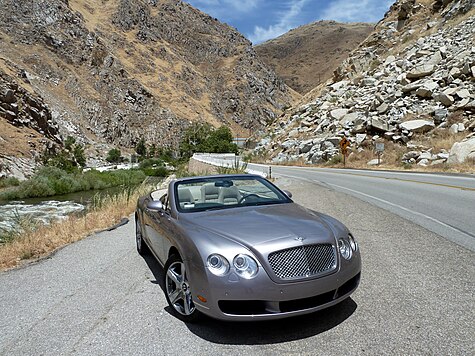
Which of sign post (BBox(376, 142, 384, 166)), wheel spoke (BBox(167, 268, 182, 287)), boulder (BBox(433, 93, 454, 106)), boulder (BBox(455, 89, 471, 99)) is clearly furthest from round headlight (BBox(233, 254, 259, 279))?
boulder (BBox(433, 93, 454, 106))

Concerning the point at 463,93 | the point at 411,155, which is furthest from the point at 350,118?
the point at 411,155

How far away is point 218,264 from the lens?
11.2 ft

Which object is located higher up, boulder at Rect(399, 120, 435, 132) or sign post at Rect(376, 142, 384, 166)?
boulder at Rect(399, 120, 435, 132)

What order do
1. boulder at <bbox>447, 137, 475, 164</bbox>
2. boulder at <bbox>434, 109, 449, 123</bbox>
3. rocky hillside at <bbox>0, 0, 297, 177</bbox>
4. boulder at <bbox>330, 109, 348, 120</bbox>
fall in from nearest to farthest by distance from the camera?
boulder at <bbox>447, 137, 475, 164</bbox> → boulder at <bbox>434, 109, 449, 123</bbox> → boulder at <bbox>330, 109, 348, 120</bbox> → rocky hillside at <bbox>0, 0, 297, 177</bbox>

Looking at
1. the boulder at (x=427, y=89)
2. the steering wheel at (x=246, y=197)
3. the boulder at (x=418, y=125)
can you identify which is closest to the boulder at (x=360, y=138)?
the boulder at (x=418, y=125)

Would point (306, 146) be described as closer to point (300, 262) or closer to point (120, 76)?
point (300, 262)

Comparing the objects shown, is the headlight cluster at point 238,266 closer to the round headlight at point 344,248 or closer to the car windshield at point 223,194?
the round headlight at point 344,248

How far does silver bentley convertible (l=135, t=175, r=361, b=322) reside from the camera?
3.34 m

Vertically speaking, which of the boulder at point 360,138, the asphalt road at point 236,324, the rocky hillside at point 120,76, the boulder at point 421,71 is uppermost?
the rocky hillside at point 120,76

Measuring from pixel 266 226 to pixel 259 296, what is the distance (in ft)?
2.38

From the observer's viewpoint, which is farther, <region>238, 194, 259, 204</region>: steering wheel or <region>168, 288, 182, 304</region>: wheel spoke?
<region>238, 194, 259, 204</region>: steering wheel

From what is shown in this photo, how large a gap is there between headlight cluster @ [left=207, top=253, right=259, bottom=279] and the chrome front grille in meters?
0.16

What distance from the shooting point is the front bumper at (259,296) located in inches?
130

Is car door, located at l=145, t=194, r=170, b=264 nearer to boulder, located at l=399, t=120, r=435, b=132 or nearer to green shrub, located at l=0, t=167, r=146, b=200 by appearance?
boulder, located at l=399, t=120, r=435, b=132
